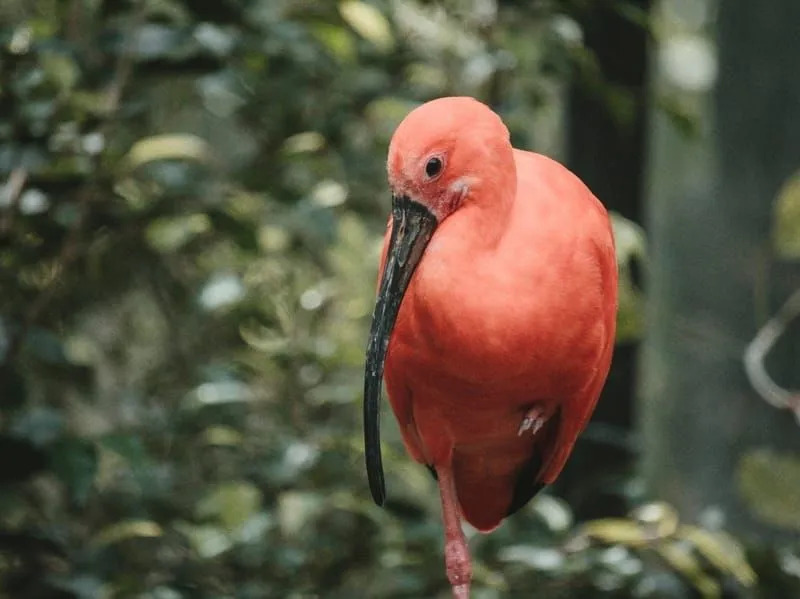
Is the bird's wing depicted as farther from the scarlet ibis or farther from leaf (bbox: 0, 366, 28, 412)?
leaf (bbox: 0, 366, 28, 412)

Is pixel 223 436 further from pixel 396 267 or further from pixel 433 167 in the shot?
pixel 433 167

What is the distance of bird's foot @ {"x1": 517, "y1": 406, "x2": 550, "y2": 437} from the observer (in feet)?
5.27

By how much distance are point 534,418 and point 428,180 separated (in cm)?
38

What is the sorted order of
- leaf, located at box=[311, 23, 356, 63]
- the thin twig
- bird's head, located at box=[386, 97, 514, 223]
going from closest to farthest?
1. bird's head, located at box=[386, 97, 514, 223]
2. leaf, located at box=[311, 23, 356, 63]
3. the thin twig

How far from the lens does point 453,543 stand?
182 cm

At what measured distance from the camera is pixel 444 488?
1.82 metres

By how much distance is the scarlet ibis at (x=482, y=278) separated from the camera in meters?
1.42

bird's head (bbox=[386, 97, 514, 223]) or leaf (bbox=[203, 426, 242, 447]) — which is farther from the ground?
bird's head (bbox=[386, 97, 514, 223])


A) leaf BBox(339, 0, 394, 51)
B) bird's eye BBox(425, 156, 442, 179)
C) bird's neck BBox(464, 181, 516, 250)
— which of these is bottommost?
leaf BBox(339, 0, 394, 51)

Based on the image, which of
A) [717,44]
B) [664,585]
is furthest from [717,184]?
[664,585]

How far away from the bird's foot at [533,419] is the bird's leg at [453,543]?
206 millimetres

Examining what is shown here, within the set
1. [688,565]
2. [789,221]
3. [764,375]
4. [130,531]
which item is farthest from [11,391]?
[764,375]

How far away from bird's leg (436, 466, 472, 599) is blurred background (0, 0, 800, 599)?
1.59 feet

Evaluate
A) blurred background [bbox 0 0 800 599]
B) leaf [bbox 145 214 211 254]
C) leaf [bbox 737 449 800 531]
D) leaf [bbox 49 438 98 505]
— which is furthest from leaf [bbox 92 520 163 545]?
leaf [bbox 737 449 800 531]
